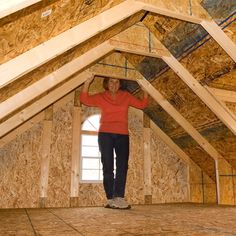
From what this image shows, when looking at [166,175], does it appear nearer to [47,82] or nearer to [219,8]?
[47,82]

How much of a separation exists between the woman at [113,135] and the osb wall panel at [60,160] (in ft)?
2.35

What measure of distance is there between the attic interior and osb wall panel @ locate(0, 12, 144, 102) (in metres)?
0.02

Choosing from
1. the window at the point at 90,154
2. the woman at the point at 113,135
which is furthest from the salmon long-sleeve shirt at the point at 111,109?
the window at the point at 90,154

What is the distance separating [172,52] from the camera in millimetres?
2979

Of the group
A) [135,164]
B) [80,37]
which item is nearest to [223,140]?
[135,164]

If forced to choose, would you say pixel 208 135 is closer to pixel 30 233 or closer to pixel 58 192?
pixel 58 192

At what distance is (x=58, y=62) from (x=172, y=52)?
1.29 m

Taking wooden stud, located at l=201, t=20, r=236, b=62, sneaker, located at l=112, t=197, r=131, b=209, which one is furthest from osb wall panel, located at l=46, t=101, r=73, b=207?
wooden stud, located at l=201, t=20, r=236, b=62

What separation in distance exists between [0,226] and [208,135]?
2.76 m

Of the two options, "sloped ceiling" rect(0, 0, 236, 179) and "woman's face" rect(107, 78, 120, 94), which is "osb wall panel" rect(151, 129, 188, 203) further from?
"woman's face" rect(107, 78, 120, 94)

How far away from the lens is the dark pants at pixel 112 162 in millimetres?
3197

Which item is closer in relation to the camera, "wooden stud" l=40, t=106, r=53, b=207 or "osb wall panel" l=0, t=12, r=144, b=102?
"osb wall panel" l=0, t=12, r=144, b=102

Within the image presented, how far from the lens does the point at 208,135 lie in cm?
360

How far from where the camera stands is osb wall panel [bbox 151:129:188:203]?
4234mm
